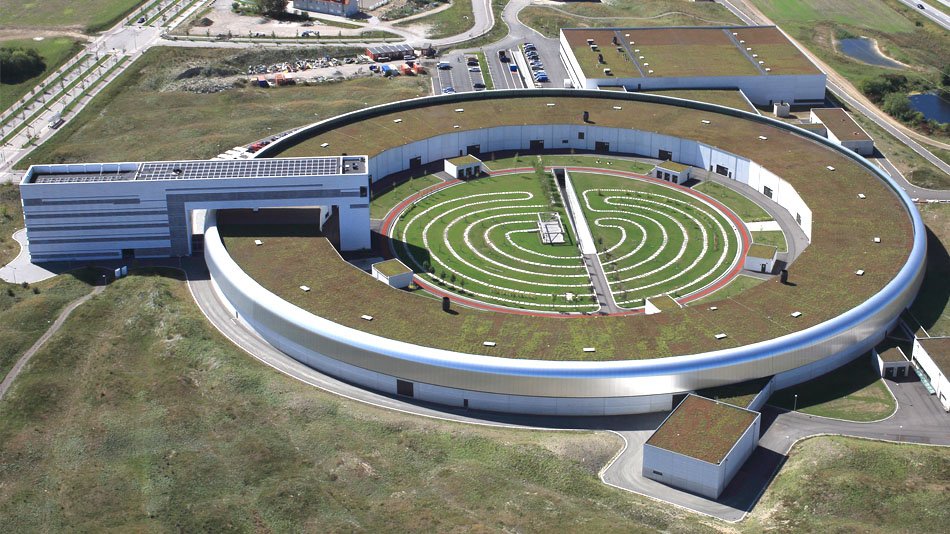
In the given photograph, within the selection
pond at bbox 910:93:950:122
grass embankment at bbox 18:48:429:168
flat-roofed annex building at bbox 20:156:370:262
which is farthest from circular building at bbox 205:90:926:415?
pond at bbox 910:93:950:122

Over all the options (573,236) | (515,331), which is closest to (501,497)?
(515,331)

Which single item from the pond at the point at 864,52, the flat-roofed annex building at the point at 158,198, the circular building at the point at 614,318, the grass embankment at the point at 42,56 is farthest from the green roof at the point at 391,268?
the pond at the point at 864,52

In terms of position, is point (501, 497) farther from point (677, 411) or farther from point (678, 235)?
point (678, 235)

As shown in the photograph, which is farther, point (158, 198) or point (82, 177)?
point (82, 177)

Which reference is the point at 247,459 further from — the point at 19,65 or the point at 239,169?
the point at 19,65

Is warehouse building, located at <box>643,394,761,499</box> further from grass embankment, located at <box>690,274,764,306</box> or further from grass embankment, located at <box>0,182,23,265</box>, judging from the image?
grass embankment, located at <box>0,182,23,265</box>

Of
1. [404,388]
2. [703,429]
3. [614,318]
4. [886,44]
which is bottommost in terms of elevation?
[404,388]

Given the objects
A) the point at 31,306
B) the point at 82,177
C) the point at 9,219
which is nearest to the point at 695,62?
the point at 82,177
